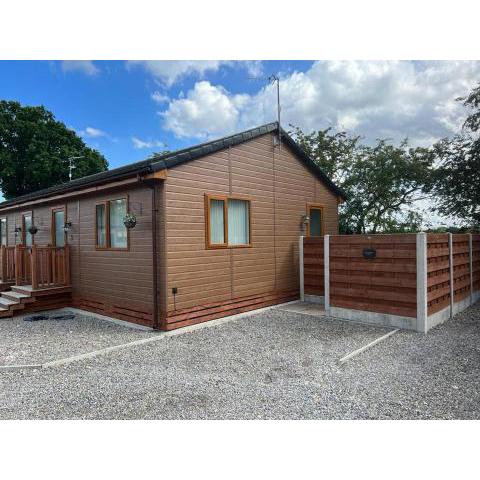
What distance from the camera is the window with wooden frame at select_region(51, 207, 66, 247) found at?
9.50 metres

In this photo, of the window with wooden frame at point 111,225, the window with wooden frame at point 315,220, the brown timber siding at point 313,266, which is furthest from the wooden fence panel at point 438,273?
the window with wooden frame at point 111,225

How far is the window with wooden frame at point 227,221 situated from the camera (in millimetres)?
7358

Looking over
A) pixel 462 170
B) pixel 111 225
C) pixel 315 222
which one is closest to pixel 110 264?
pixel 111 225

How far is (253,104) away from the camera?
10.5m

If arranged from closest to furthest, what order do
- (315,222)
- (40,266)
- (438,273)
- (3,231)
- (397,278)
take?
(397,278), (438,273), (40,266), (315,222), (3,231)

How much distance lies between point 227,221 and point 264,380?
164 inches

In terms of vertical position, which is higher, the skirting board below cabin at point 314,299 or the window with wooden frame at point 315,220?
the window with wooden frame at point 315,220

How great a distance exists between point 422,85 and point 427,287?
5469 mm

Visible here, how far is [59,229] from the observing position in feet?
31.8

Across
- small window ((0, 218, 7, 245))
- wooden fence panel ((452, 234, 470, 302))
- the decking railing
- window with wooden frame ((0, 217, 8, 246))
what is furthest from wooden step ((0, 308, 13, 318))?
wooden fence panel ((452, 234, 470, 302))

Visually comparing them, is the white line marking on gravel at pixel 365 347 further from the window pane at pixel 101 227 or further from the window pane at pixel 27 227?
the window pane at pixel 27 227

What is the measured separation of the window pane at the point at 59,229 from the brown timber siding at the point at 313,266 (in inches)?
262

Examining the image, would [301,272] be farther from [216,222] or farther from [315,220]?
[216,222]
